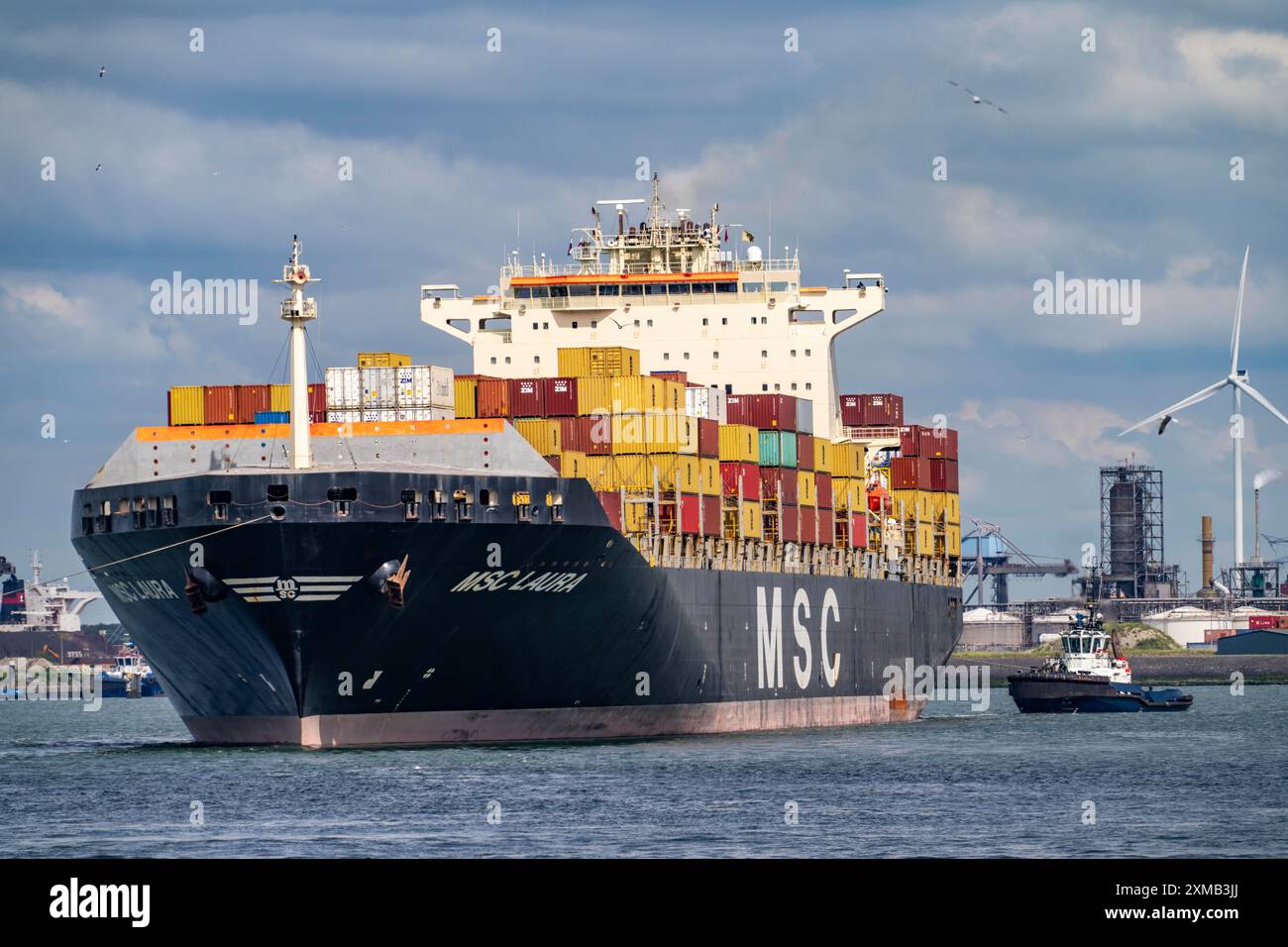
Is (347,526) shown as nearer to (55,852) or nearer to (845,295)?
(55,852)

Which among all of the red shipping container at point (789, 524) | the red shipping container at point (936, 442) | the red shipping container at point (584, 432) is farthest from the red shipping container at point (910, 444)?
the red shipping container at point (584, 432)

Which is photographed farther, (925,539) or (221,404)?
(925,539)

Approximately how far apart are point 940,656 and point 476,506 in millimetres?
44624

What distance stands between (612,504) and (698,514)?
4.37 metres

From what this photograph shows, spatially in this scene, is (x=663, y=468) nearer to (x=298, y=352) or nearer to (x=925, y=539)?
(x=298, y=352)

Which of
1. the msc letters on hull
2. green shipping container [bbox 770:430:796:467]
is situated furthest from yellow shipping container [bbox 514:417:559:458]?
green shipping container [bbox 770:430:796:467]

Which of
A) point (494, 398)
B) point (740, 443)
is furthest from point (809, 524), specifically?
point (494, 398)

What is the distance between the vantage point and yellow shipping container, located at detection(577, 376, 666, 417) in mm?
53750

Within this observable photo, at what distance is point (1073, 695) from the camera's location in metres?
83.1

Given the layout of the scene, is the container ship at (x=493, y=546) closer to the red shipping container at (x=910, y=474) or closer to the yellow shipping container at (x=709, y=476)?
the yellow shipping container at (x=709, y=476)

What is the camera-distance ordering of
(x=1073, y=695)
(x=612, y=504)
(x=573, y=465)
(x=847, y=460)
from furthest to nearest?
1. (x=1073, y=695)
2. (x=847, y=460)
3. (x=612, y=504)
4. (x=573, y=465)

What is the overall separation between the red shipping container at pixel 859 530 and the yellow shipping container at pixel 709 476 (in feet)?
41.3
